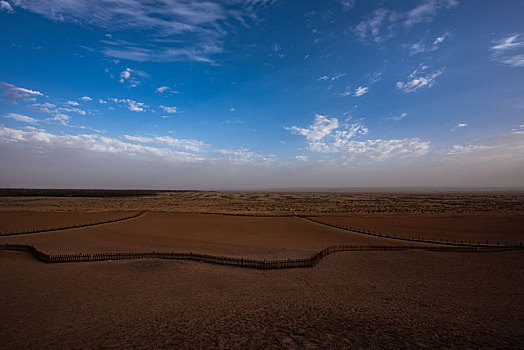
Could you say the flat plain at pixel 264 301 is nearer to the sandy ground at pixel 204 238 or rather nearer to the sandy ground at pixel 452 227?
the sandy ground at pixel 204 238

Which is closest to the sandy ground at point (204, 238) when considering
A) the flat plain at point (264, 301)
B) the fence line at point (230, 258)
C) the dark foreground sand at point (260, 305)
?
the flat plain at point (264, 301)

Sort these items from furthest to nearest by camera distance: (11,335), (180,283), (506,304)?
(180,283) → (506,304) → (11,335)

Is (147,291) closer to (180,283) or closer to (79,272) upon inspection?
(180,283)

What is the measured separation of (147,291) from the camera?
1480 centimetres

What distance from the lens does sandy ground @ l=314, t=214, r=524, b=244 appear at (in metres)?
31.4

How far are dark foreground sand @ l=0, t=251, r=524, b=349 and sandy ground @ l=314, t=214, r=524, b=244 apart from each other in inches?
543

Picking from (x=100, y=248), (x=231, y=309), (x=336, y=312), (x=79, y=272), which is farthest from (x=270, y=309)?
(x=100, y=248)

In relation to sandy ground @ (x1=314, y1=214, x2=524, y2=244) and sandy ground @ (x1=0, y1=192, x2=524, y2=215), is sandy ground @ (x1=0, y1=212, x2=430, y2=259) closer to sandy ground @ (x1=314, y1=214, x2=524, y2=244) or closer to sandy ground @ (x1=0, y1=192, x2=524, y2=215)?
sandy ground @ (x1=314, y1=214, x2=524, y2=244)

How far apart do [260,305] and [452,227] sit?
A: 37.9m

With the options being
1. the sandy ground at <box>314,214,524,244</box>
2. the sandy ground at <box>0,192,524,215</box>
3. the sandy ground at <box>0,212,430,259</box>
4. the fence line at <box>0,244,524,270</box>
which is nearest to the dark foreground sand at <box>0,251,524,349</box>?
the fence line at <box>0,244,524,270</box>

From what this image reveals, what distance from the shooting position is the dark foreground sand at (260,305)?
10.1 meters

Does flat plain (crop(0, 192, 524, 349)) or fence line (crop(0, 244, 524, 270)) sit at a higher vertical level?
fence line (crop(0, 244, 524, 270))

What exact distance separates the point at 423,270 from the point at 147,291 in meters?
18.7

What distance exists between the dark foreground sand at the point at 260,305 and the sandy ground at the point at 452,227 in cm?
1380
